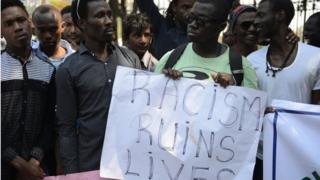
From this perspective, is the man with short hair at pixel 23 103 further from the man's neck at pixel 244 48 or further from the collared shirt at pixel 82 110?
the man's neck at pixel 244 48

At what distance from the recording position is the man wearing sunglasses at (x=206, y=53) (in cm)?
365

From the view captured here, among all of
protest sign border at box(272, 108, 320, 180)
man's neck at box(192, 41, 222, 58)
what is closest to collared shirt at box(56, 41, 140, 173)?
man's neck at box(192, 41, 222, 58)

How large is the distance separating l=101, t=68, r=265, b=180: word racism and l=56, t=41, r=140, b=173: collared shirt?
9cm

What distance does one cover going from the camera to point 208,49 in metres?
3.73

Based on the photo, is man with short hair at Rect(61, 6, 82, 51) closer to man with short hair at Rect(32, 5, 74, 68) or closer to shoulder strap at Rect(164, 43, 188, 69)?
man with short hair at Rect(32, 5, 74, 68)

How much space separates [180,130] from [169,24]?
1.89 metres

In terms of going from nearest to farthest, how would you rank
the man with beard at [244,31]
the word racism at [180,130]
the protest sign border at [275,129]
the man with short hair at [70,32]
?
1. the word racism at [180,130]
2. the protest sign border at [275,129]
3. the man with beard at [244,31]
4. the man with short hair at [70,32]

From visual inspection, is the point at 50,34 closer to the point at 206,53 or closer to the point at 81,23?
the point at 81,23

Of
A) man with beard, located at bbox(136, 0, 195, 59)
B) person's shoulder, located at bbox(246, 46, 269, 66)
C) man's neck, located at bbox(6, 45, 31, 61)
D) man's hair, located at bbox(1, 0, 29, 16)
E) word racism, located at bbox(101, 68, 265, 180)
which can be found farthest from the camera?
man with beard, located at bbox(136, 0, 195, 59)

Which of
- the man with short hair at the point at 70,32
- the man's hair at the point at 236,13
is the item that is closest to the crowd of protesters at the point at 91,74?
the man's hair at the point at 236,13

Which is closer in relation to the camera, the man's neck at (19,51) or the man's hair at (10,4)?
the man's neck at (19,51)

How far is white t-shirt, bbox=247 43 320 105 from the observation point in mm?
3918

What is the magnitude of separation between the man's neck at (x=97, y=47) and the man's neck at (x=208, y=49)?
22.3 inches

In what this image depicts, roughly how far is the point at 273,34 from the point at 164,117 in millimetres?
1081
